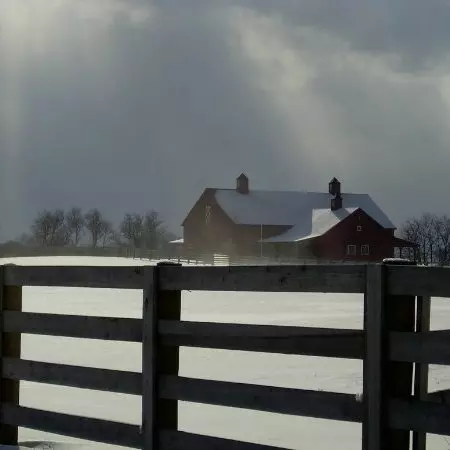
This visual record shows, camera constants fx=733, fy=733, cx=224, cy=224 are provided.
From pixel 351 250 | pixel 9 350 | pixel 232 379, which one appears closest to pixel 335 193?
pixel 351 250

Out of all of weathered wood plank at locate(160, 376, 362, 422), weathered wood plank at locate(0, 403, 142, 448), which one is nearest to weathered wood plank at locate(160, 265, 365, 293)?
weathered wood plank at locate(160, 376, 362, 422)

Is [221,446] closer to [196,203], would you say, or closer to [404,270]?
[404,270]

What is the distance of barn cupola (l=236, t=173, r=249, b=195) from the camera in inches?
3474

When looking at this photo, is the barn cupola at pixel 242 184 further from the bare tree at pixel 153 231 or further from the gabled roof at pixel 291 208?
the bare tree at pixel 153 231

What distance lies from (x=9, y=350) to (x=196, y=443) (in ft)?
7.00

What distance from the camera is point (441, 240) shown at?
4963 inches

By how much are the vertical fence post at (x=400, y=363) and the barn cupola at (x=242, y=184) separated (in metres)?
83.9

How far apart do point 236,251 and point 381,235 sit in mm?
16150

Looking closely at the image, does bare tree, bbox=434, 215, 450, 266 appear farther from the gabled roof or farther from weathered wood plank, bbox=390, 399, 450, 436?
weathered wood plank, bbox=390, 399, 450, 436

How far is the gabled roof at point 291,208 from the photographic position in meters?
81.1

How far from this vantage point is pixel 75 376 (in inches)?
228

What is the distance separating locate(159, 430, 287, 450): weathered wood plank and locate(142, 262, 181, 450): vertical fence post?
2.6 inches

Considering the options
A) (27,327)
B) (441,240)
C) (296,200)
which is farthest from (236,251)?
(27,327)

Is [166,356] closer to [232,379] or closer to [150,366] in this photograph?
[150,366]
